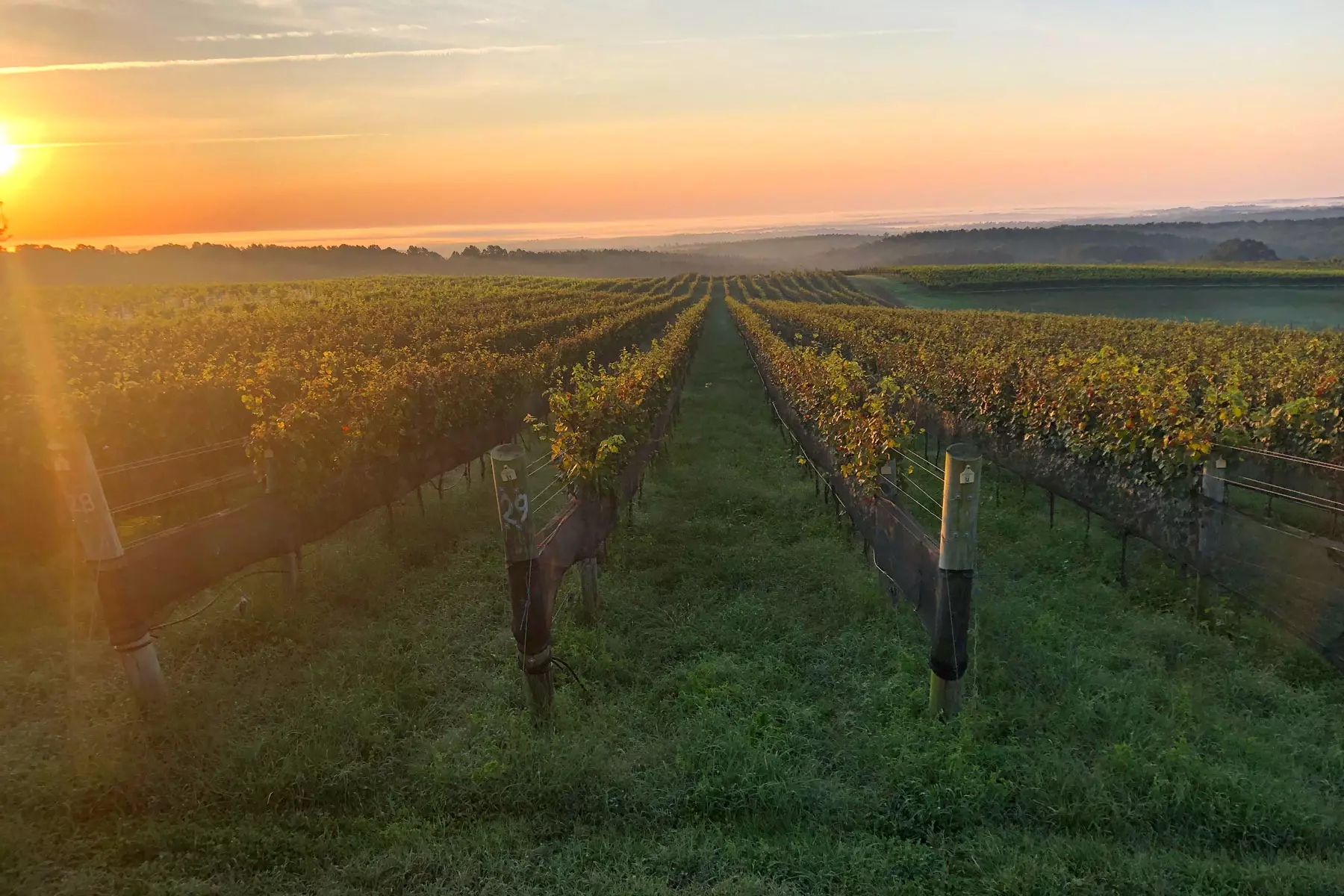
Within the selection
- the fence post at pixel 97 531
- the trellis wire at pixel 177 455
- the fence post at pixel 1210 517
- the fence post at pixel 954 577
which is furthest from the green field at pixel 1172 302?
the fence post at pixel 97 531

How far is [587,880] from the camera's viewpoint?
4172 millimetres

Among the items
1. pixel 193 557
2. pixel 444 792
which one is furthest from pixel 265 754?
pixel 193 557

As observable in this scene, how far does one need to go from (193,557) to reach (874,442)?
747 centimetres

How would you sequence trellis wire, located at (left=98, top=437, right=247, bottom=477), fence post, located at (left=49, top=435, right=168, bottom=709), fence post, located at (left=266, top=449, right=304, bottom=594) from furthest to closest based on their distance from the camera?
trellis wire, located at (left=98, top=437, right=247, bottom=477)
fence post, located at (left=266, top=449, right=304, bottom=594)
fence post, located at (left=49, top=435, right=168, bottom=709)

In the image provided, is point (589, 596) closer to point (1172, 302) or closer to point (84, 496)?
point (84, 496)

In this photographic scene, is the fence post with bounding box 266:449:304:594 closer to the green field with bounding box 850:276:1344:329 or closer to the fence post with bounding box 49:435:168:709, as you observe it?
the fence post with bounding box 49:435:168:709

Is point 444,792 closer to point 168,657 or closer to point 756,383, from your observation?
point 168,657

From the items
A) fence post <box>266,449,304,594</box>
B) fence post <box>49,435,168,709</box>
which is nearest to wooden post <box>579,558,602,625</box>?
fence post <box>266,449,304,594</box>

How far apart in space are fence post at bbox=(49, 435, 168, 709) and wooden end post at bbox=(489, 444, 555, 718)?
130 inches

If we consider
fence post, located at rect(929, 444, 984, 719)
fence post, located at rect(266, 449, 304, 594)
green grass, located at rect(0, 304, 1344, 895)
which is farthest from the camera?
fence post, located at rect(266, 449, 304, 594)

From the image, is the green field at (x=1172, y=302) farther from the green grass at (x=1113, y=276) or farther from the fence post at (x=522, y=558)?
the fence post at (x=522, y=558)

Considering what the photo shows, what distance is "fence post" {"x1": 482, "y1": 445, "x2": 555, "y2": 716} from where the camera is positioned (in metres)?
5.41

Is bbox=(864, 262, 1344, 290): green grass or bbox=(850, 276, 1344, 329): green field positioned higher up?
bbox=(864, 262, 1344, 290): green grass

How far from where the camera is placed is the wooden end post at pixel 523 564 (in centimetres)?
541
